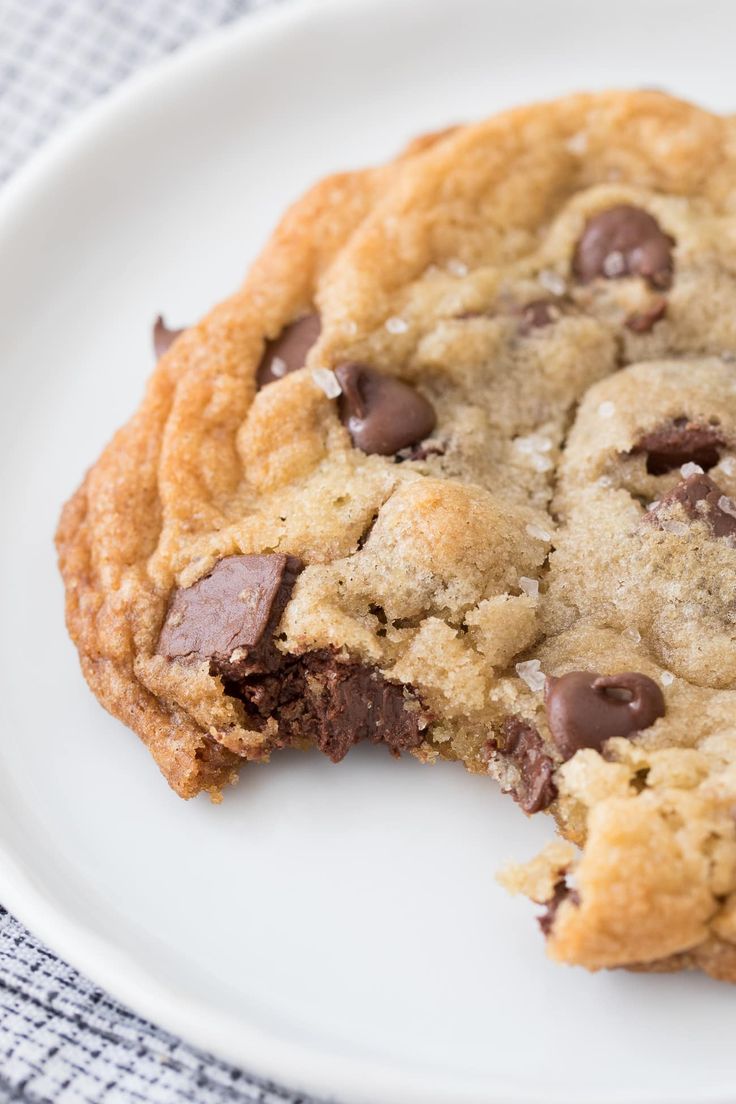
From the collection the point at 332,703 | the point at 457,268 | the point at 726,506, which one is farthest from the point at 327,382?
the point at 726,506

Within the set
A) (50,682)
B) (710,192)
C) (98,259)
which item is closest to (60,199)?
(98,259)

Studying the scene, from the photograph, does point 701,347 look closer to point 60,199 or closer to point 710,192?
point 710,192

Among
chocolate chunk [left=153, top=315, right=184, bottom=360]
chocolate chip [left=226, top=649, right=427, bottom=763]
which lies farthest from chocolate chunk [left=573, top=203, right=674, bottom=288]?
chocolate chip [left=226, top=649, right=427, bottom=763]

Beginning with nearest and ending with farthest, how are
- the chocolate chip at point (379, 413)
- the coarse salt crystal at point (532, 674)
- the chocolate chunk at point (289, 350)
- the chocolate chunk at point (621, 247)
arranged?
the coarse salt crystal at point (532, 674) < the chocolate chip at point (379, 413) < the chocolate chunk at point (289, 350) < the chocolate chunk at point (621, 247)

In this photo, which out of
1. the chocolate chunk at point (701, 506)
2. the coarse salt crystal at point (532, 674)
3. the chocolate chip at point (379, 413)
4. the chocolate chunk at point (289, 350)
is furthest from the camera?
the chocolate chunk at point (289, 350)

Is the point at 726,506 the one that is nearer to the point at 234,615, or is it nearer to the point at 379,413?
the point at 379,413

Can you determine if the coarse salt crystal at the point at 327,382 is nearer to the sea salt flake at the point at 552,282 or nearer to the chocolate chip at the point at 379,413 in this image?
the chocolate chip at the point at 379,413

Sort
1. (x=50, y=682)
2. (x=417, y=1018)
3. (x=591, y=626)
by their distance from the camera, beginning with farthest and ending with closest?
(x=50, y=682) → (x=591, y=626) → (x=417, y=1018)

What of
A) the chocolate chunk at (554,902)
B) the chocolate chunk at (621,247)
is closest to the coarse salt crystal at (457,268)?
the chocolate chunk at (621,247)
